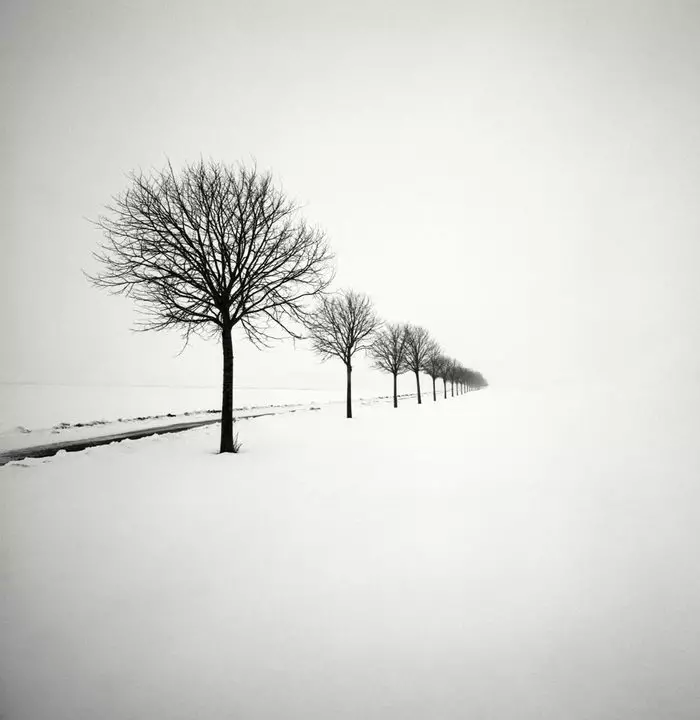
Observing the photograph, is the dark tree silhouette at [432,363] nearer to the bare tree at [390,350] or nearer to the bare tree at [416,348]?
the bare tree at [416,348]

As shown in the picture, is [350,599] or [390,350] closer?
[350,599]

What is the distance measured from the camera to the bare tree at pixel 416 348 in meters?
32.4

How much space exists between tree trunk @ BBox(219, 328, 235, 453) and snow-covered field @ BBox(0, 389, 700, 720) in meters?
2.84

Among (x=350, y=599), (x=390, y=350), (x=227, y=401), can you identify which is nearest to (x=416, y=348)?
(x=390, y=350)

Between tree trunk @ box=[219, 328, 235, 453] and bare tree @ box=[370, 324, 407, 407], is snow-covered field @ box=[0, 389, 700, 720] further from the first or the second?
bare tree @ box=[370, 324, 407, 407]

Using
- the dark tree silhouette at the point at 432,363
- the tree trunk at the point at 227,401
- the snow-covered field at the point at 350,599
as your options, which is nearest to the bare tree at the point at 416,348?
the dark tree silhouette at the point at 432,363

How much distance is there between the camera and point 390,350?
30.9 m

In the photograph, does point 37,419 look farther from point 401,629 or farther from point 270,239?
point 401,629

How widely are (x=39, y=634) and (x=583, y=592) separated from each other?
465 cm

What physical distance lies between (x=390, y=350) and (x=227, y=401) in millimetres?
22987

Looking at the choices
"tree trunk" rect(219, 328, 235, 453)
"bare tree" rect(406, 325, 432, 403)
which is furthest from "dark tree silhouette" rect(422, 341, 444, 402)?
"tree trunk" rect(219, 328, 235, 453)

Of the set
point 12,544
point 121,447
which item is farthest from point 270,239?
point 12,544

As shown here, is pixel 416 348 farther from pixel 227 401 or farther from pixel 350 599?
pixel 350 599

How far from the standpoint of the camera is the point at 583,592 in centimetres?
303
